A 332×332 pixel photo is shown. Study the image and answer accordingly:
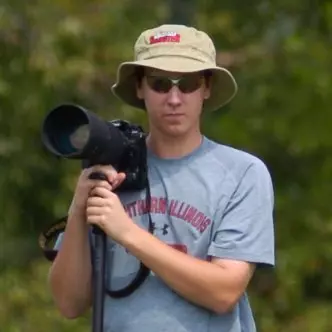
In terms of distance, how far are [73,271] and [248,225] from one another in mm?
381

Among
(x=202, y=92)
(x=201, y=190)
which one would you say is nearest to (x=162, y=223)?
(x=201, y=190)

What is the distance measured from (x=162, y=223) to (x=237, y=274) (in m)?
0.19

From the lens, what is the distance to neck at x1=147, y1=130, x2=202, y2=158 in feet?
8.32

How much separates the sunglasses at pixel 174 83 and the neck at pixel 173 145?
3.7 inches

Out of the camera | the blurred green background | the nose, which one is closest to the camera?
the camera

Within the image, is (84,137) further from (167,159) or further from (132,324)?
(132,324)

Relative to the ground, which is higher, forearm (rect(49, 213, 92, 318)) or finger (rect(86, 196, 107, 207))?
finger (rect(86, 196, 107, 207))

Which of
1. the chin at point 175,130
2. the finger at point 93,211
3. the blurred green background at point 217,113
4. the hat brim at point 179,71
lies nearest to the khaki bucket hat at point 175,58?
the hat brim at point 179,71

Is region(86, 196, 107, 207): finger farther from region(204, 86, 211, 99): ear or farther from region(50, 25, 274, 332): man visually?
region(204, 86, 211, 99): ear

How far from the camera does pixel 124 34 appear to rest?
247 inches

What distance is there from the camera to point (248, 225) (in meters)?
2.49

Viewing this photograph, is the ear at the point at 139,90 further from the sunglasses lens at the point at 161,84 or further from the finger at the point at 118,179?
the finger at the point at 118,179

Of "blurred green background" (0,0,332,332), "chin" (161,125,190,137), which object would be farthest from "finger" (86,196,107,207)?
"blurred green background" (0,0,332,332)

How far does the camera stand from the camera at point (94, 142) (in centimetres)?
237
